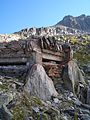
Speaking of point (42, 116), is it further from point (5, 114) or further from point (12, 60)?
point (12, 60)

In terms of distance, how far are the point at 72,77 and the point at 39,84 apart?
10.4 ft

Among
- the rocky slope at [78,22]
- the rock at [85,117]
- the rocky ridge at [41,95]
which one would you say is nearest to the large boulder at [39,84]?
the rocky ridge at [41,95]

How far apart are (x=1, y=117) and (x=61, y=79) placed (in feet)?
22.1

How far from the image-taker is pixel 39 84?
16312 millimetres

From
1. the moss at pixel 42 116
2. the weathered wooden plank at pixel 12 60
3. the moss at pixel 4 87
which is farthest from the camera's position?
the weathered wooden plank at pixel 12 60

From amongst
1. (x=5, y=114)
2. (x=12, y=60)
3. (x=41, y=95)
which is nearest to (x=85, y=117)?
(x=41, y=95)

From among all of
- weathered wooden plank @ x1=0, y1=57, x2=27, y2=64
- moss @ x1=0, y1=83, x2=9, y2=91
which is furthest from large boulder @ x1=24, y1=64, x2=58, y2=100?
weathered wooden plank @ x1=0, y1=57, x2=27, y2=64

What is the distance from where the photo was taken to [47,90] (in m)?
16.4

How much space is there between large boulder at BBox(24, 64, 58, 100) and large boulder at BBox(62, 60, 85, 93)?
63.9 inches

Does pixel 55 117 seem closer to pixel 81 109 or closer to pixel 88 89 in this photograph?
pixel 81 109

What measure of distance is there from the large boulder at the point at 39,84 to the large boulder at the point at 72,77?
1624mm

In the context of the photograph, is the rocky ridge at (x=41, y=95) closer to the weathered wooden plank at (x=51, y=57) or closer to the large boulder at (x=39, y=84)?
the large boulder at (x=39, y=84)

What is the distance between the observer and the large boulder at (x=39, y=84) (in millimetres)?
15922

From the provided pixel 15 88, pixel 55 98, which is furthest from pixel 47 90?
pixel 15 88
